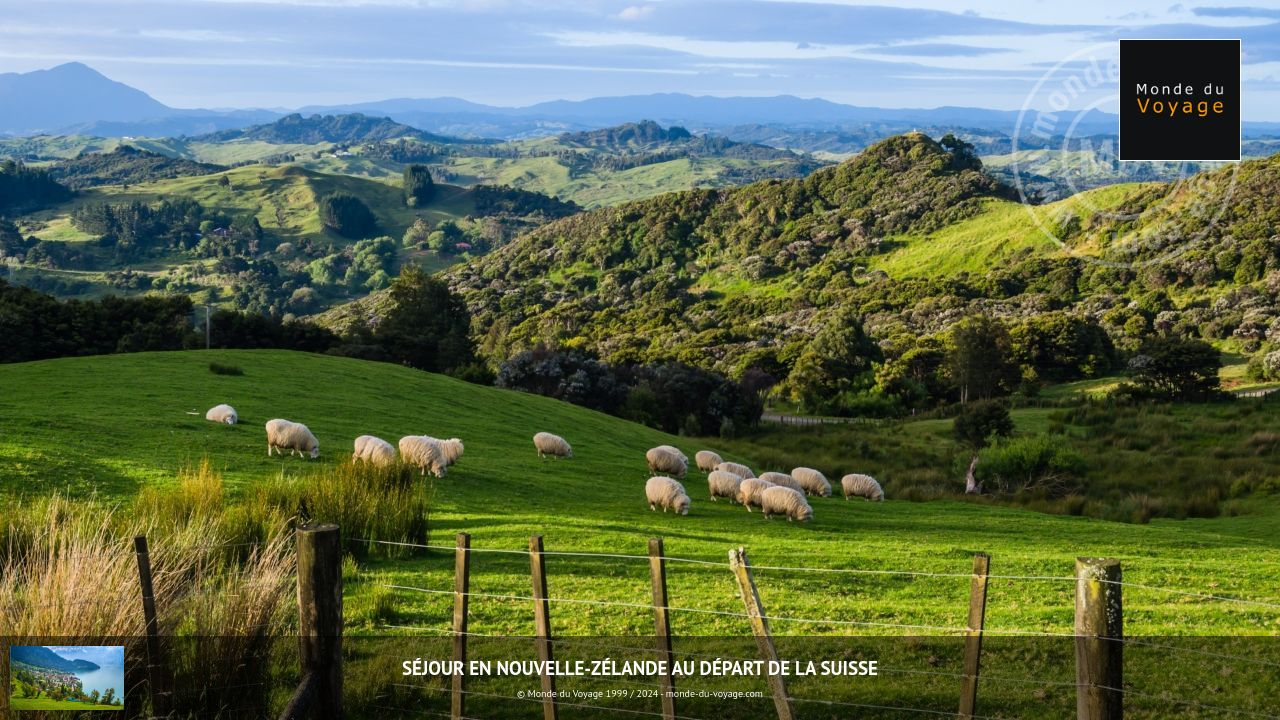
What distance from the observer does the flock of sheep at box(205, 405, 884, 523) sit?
62.1 feet

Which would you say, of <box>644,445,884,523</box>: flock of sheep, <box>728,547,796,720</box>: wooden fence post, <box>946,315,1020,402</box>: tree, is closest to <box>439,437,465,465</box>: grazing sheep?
<box>644,445,884,523</box>: flock of sheep

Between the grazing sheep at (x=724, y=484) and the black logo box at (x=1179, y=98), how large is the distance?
539 inches

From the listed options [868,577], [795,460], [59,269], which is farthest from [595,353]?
[59,269]

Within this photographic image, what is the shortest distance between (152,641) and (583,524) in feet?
31.8

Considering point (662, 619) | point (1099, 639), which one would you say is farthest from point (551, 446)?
point (1099, 639)

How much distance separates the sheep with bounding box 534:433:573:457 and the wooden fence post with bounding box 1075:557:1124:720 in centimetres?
2153

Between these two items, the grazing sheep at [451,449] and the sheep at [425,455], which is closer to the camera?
the sheep at [425,455]

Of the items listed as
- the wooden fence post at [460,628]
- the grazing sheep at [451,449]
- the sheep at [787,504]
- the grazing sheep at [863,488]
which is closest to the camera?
the wooden fence post at [460,628]

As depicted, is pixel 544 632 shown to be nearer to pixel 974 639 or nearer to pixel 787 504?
pixel 974 639

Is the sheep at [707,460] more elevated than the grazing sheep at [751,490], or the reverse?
the grazing sheep at [751,490]

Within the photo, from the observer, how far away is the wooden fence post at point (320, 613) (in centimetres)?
669

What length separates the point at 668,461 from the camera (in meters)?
25.2

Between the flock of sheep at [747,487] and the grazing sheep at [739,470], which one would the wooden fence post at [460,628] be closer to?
the flock of sheep at [747,487]

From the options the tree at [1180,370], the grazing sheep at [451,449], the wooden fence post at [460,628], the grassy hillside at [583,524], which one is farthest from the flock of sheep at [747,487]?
the tree at [1180,370]
